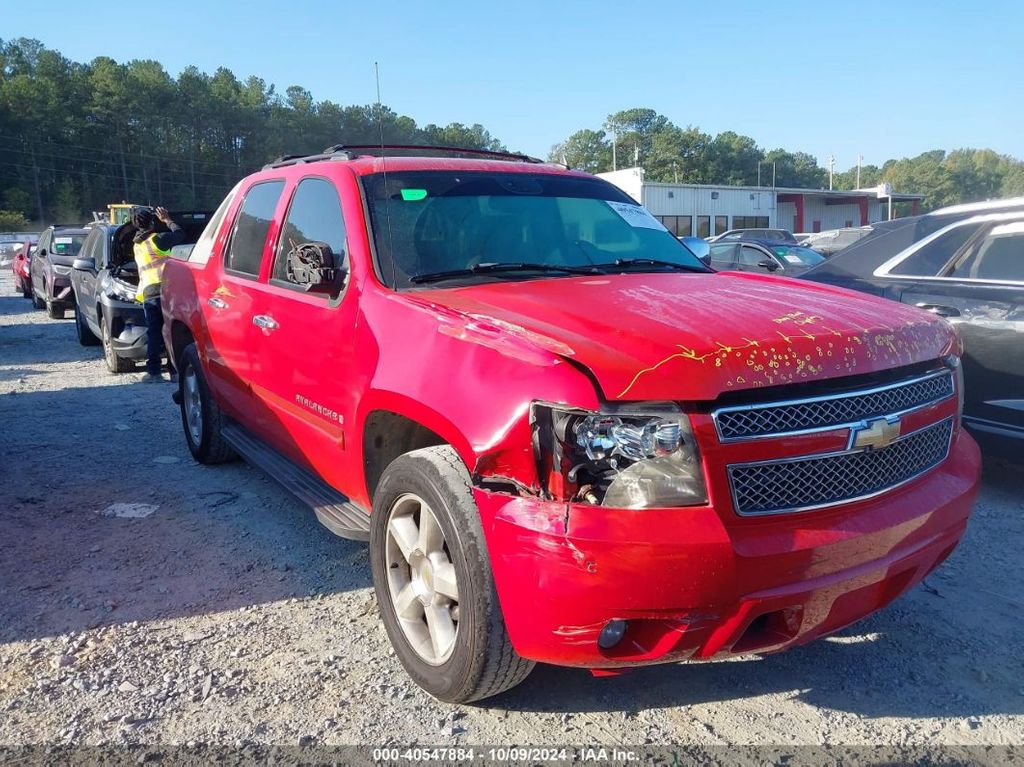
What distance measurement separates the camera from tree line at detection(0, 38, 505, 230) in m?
73.9

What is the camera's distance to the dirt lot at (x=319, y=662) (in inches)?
106

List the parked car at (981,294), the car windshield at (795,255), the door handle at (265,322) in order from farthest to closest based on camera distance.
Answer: the car windshield at (795,255)
the parked car at (981,294)
the door handle at (265,322)

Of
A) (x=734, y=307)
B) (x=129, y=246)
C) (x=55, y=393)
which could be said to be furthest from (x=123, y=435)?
(x=734, y=307)

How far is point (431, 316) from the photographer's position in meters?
2.79

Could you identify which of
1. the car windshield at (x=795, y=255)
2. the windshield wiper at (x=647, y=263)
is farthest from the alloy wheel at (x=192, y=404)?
the car windshield at (x=795, y=255)

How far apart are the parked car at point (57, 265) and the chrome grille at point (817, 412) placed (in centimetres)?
1463

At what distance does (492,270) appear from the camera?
11.2 feet

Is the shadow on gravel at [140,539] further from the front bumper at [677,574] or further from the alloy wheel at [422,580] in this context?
the front bumper at [677,574]

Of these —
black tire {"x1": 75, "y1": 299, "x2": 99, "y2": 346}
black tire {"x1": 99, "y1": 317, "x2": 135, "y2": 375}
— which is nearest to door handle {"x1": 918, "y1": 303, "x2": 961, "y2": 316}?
black tire {"x1": 99, "y1": 317, "x2": 135, "y2": 375}

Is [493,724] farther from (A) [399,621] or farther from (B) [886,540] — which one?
(B) [886,540]

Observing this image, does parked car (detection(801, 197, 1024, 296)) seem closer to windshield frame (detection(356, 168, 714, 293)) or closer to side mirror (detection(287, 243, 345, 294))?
windshield frame (detection(356, 168, 714, 293))

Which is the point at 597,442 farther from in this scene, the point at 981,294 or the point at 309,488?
the point at 981,294

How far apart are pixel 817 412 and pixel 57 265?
15168 millimetres

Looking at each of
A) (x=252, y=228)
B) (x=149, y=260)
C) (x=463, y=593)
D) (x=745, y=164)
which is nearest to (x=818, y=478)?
(x=463, y=593)
